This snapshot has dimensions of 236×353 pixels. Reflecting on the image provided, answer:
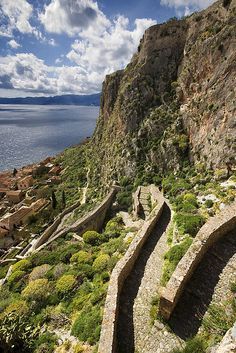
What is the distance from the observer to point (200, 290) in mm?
11859

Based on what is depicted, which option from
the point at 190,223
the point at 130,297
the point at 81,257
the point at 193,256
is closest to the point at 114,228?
the point at 81,257

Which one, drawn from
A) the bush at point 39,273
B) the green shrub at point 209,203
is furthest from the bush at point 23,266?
the green shrub at point 209,203

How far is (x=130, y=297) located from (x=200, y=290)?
3.66m

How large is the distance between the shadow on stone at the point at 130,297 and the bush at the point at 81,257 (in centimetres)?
523

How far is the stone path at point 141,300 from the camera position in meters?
11.1

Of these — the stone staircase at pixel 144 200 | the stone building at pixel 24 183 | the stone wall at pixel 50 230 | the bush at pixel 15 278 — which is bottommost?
the stone building at pixel 24 183

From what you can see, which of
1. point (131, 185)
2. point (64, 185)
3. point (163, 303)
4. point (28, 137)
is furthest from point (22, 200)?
point (28, 137)

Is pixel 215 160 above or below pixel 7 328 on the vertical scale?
above

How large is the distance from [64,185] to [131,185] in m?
34.1

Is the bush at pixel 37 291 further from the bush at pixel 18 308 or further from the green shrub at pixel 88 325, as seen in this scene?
the green shrub at pixel 88 325

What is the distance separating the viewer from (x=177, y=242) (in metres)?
16.1

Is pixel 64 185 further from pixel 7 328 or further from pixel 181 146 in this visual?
pixel 7 328

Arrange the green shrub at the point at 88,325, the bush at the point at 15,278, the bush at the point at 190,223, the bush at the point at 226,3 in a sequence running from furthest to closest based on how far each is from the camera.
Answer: the bush at the point at 226,3, the bush at the point at 15,278, the bush at the point at 190,223, the green shrub at the point at 88,325

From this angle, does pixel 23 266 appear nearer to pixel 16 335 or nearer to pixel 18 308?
pixel 18 308
